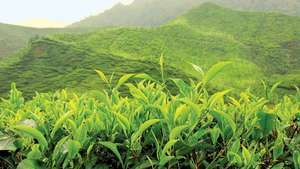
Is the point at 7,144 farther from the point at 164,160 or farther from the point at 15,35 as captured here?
the point at 15,35

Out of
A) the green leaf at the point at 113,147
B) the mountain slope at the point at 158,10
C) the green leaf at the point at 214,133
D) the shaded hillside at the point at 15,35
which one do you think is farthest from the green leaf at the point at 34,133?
the mountain slope at the point at 158,10

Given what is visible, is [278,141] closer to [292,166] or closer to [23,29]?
[292,166]

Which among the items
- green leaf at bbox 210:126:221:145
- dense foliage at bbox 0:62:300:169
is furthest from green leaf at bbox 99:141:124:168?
green leaf at bbox 210:126:221:145

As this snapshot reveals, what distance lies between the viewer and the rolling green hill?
13656 mm

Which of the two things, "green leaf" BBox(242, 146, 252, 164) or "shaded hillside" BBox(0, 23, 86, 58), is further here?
"shaded hillside" BBox(0, 23, 86, 58)

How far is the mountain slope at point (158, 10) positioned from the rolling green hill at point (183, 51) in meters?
27.1

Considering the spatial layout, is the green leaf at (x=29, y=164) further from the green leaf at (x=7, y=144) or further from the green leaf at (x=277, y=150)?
the green leaf at (x=277, y=150)

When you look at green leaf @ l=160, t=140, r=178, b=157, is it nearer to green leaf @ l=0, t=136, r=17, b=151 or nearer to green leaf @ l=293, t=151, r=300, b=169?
green leaf @ l=293, t=151, r=300, b=169

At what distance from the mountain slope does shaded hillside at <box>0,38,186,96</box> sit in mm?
39499

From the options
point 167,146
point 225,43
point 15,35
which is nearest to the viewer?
point 167,146

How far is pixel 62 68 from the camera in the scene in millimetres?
14172

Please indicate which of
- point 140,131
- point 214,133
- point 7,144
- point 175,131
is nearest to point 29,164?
point 7,144

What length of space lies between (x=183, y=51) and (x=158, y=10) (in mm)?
54908

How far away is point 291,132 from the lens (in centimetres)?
176
